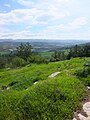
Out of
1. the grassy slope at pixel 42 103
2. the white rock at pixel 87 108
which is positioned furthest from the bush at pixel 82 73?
the white rock at pixel 87 108

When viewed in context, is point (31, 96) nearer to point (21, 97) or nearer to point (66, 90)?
point (21, 97)

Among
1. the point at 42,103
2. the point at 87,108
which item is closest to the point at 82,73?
the point at 87,108

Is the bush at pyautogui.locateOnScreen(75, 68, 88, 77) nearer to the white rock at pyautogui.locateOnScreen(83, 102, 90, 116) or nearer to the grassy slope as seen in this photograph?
the grassy slope

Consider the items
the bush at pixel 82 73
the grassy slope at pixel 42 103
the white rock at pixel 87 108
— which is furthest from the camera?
the bush at pixel 82 73

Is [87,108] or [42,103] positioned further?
[87,108]

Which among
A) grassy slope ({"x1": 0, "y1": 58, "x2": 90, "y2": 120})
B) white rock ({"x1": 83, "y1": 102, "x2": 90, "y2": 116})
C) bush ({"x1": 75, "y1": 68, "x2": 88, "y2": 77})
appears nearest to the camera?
grassy slope ({"x1": 0, "y1": 58, "x2": 90, "y2": 120})

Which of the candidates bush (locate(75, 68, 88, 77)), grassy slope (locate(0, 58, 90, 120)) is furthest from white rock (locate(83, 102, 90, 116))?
bush (locate(75, 68, 88, 77))

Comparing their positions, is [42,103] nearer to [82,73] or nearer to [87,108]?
[87,108]

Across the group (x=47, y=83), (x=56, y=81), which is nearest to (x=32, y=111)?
(x=47, y=83)

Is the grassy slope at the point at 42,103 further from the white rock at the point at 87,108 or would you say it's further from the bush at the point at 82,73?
the bush at the point at 82,73

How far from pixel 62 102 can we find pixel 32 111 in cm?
217

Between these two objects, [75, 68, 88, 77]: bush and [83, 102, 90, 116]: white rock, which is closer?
[83, 102, 90, 116]: white rock

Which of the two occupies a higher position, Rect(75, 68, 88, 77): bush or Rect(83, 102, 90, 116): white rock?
Rect(75, 68, 88, 77): bush

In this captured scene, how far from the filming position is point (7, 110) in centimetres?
1152
